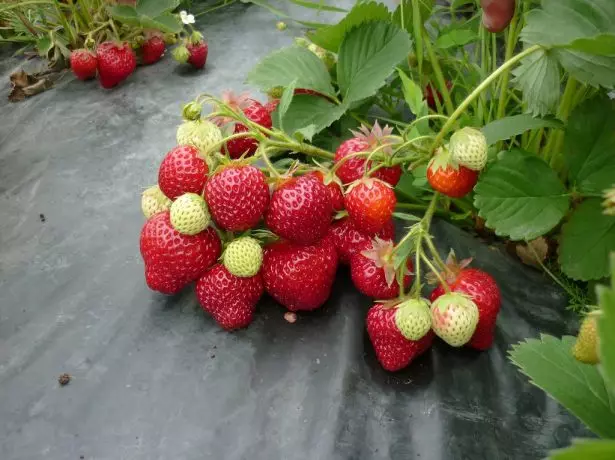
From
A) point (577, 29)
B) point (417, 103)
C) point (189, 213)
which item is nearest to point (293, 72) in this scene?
point (417, 103)

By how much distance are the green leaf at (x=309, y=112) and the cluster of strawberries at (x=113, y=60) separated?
653 mm

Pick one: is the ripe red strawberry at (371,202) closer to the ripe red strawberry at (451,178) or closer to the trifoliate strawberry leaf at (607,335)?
the ripe red strawberry at (451,178)

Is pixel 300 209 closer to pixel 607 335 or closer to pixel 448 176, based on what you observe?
pixel 448 176

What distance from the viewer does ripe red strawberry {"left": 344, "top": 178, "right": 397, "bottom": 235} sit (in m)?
0.74

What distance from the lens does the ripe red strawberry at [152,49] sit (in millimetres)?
1576

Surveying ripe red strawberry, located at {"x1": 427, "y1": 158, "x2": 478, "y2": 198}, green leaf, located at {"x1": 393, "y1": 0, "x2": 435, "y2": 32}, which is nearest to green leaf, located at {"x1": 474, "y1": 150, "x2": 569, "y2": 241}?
ripe red strawberry, located at {"x1": 427, "y1": 158, "x2": 478, "y2": 198}

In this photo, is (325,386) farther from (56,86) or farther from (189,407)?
(56,86)

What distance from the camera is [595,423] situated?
46 cm

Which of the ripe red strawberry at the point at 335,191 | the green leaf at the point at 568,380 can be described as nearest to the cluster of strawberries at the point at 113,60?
the ripe red strawberry at the point at 335,191

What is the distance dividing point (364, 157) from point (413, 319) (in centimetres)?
23

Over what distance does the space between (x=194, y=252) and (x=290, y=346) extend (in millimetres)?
180

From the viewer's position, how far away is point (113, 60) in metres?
1.47

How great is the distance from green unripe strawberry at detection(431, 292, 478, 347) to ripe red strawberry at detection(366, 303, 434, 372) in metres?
0.05

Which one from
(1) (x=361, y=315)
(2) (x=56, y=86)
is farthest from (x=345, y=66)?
(2) (x=56, y=86)
